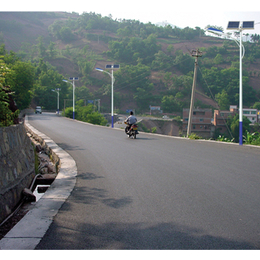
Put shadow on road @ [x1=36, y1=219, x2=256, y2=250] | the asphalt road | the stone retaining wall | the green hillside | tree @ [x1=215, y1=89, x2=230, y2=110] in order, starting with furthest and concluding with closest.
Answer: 1. the green hillside
2. tree @ [x1=215, y1=89, x2=230, y2=110]
3. the stone retaining wall
4. the asphalt road
5. shadow on road @ [x1=36, y1=219, x2=256, y2=250]

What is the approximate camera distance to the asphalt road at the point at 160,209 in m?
3.55

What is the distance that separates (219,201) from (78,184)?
9.38ft

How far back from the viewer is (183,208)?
471 centimetres

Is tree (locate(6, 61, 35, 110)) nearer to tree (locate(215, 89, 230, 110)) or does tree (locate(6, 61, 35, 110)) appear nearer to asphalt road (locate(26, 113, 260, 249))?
asphalt road (locate(26, 113, 260, 249))

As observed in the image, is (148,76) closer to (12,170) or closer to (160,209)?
(12,170)

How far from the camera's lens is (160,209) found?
15.3ft

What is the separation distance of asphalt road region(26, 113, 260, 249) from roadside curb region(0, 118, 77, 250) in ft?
0.35

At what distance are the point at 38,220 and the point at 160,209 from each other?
72.1 inches

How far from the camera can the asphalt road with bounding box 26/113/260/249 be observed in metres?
3.55

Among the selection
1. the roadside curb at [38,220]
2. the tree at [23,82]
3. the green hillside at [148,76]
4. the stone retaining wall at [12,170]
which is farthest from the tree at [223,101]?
the roadside curb at [38,220]

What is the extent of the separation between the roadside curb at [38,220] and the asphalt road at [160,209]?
0.35 ft

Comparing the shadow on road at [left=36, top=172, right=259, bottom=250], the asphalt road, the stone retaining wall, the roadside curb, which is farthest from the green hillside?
the shadow on road at [left=36, top=172, right=259, bottom=250]

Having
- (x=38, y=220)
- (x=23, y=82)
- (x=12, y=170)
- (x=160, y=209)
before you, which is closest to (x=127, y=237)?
(x=160, y=209)

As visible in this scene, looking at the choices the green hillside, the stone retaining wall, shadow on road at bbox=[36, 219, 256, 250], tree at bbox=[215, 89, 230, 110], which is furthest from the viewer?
the green hillside
